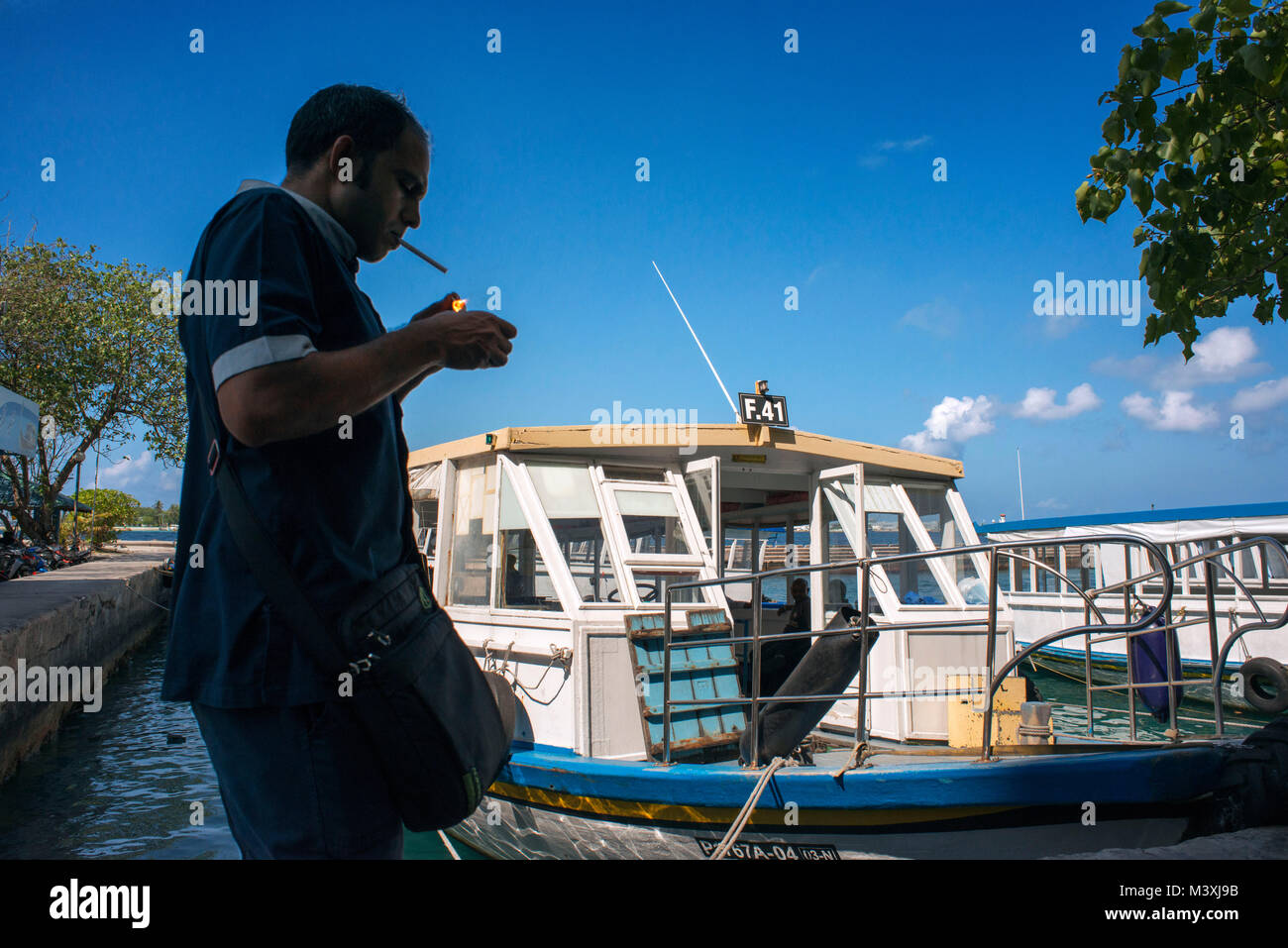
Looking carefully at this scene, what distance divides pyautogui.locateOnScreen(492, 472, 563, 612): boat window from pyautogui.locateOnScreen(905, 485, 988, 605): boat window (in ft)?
11.4

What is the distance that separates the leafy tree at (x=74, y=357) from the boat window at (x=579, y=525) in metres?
20.7

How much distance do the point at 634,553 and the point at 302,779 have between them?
5.13 m

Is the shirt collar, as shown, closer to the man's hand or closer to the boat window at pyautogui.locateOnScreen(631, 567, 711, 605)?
the man's hand

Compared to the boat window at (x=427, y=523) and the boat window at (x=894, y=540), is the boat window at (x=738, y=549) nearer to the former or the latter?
the boat window at (x=894, y=540)

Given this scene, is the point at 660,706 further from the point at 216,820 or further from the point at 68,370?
the point at 68,370

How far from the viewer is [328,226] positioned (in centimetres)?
130

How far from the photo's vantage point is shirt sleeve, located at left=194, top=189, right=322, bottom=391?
1.08 m

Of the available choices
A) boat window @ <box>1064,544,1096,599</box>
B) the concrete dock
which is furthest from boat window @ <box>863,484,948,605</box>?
boat window @ <box>1064,544,1096,599</box>

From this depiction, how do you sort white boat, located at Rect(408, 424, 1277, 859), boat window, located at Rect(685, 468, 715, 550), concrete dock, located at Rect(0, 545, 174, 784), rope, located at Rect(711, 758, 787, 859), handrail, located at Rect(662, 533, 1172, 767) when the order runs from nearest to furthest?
handrail, located at Rect(662, 533, 1172, 767), white boat, located at Rect(408, 424, 1277, 859), rope, located at Rect(711, 758, 787, 859), boat window, located at Rect(685, 468, 715, 550), concrete dock, located at Rect(0, 545, 174, 784)

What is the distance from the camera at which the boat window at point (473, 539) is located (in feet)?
21.6

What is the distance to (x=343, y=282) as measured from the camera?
49.7 inches

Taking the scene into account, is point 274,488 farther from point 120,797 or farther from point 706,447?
point 120,797
